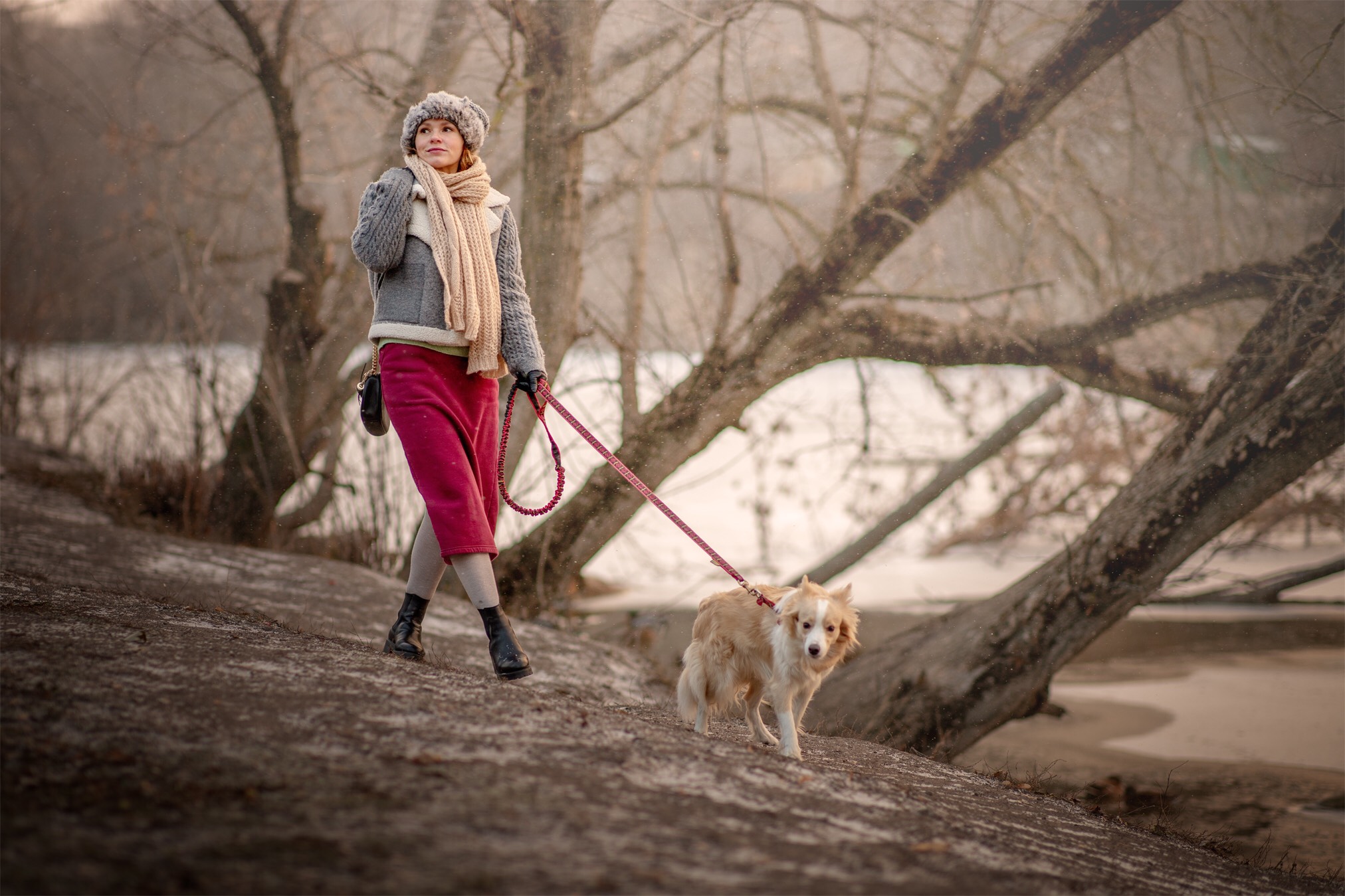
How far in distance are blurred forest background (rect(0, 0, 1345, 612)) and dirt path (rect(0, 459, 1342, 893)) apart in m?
3.69

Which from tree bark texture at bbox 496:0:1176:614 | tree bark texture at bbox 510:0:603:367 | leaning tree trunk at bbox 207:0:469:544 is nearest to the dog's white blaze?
tree bark texture at bbox 496:0:1176:614

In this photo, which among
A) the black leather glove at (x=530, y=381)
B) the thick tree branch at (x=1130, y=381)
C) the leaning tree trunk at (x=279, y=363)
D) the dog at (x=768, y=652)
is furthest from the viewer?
the leaning tree trunk at (x=279, y=363)

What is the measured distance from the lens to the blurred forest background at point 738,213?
20.8ft

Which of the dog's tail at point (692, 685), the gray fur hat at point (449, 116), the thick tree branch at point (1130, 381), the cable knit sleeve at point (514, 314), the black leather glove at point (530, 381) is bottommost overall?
the dog's tail at point (692, 685)

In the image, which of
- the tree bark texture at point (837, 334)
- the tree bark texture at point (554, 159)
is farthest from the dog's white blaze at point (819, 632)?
the tree bark texture at point (554, 159)

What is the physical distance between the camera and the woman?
3.24 m

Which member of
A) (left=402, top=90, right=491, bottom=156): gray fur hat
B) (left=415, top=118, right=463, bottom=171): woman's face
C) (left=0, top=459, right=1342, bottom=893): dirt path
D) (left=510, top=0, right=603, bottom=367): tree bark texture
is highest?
(left=510, top=0, right=603, bottom=367): tree bark texture

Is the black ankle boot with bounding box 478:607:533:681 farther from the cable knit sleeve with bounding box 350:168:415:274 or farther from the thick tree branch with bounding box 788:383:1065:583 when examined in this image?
the thick tree branch with bounding box 788:383:1065:583

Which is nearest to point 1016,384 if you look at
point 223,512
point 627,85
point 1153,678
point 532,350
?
point 1153,678

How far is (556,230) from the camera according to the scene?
643cm

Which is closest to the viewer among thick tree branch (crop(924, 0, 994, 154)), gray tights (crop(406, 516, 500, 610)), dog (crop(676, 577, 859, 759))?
dog (crop(676, 577, 859, 759))

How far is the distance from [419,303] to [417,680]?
1.23 m

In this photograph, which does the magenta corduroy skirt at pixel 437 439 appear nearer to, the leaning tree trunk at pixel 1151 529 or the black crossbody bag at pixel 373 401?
the black crossbody bag at pixel 373 401

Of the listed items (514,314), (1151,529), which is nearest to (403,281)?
(514,314)
